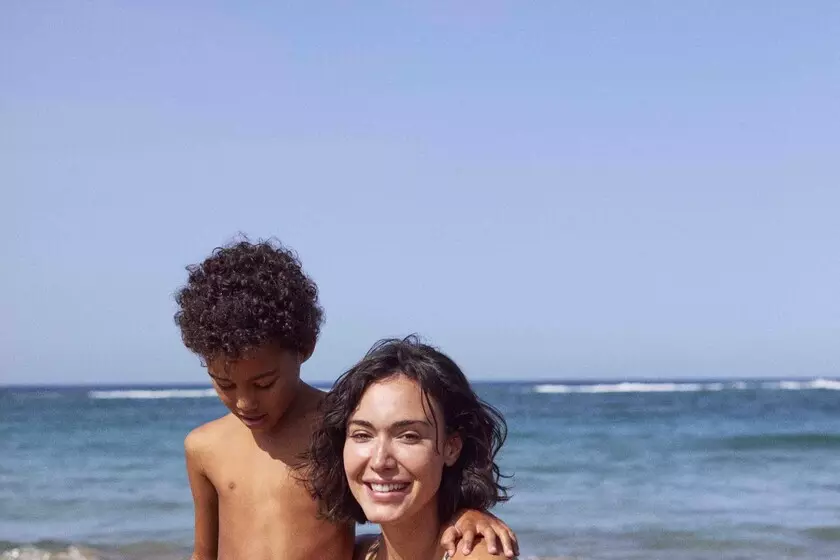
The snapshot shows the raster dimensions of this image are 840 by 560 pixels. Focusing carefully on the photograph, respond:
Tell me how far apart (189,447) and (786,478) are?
11033mm

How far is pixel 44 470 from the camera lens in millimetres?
14750

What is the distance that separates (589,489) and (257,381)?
950cm

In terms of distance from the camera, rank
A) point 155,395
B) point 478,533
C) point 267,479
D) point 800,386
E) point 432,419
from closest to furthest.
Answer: point 478,533
point 432,419
point 267,479
point 155,395
point 800,386

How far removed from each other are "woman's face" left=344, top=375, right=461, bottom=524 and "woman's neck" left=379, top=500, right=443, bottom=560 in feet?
0.27

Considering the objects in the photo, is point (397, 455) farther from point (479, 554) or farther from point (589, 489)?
point (589, 489)

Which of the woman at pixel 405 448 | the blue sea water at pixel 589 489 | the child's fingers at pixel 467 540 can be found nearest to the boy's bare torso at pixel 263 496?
the woman at pixel 405 448

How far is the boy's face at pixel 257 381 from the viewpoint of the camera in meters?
3.40

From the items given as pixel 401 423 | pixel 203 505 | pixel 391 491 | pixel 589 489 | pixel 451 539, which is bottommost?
pixel 589 489

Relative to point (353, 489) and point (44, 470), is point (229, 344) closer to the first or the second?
point (353, 489)

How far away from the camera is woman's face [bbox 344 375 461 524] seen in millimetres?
3262

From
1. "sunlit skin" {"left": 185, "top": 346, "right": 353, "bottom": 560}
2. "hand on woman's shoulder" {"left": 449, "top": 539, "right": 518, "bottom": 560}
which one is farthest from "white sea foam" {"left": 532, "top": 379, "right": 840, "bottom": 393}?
"hand on woman's shoulder" {"left": 449, "top": 539, "right": 518, "bottom": 560}

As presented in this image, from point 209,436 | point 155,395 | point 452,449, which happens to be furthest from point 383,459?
point 155,395

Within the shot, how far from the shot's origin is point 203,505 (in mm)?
4012

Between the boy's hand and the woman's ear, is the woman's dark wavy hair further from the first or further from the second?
the boy's hand
